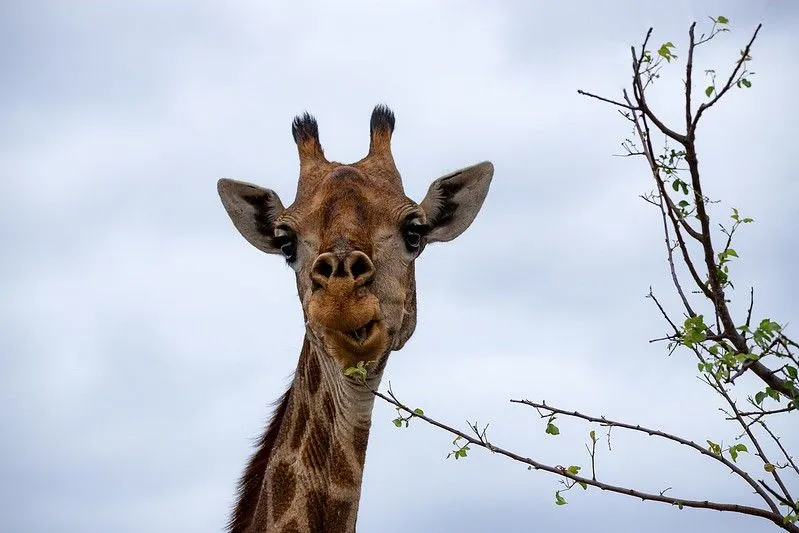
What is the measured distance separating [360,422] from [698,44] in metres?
4.64

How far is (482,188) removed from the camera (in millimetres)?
10734

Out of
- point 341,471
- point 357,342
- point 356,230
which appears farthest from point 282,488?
point 356,230

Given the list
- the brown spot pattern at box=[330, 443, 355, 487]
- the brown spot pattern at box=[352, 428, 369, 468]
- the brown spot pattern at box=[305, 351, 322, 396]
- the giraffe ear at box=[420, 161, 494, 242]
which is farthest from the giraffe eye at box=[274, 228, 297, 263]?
the brown spot pattern at box=[330, 443, 355, 487]

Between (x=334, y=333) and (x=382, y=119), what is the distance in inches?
143

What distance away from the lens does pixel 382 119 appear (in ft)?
37.0

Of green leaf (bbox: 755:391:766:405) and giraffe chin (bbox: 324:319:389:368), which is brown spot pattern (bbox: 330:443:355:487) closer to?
giraffe chin (bbox: 324:319:389:368)

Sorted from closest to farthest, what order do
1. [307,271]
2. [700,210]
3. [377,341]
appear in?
[700,210]
[377,341]
[307,271]

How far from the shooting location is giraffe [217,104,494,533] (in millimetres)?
8336

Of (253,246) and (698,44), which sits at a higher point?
(253,246)

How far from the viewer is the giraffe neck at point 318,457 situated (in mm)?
9016

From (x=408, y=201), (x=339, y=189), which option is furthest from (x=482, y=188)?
(x=339, y=189)

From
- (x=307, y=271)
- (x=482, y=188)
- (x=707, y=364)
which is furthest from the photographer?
(x=482, y=188)

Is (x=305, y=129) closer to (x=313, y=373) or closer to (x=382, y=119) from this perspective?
(x=382, y=119)

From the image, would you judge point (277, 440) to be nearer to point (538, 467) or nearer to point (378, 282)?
point (378, 282)
